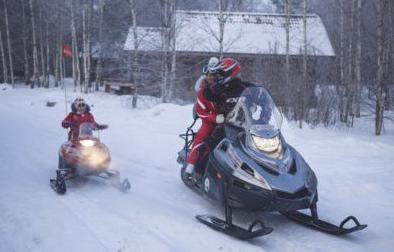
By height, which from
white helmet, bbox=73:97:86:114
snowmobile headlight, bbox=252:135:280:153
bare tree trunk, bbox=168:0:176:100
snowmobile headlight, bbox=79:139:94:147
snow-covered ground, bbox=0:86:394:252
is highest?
bare tree trunk, bbox=168:0:176:100

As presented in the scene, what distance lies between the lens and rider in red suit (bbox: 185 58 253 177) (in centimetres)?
563

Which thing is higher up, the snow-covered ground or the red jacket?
the red jacket

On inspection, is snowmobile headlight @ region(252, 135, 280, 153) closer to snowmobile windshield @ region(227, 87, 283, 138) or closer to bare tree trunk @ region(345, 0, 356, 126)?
snowmobile windshield @ region(227, 87, 283, 138)

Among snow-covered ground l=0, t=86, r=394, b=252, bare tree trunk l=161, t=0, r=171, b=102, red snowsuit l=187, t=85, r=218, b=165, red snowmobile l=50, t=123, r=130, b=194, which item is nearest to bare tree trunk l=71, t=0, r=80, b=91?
bare tree trunk l=161, t=0, r=171, b=102

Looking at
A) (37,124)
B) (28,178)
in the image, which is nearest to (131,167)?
(28,178)

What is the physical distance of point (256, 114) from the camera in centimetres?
520

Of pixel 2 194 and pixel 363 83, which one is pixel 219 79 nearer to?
pixel 2 194

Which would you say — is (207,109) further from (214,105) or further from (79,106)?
(79,106)

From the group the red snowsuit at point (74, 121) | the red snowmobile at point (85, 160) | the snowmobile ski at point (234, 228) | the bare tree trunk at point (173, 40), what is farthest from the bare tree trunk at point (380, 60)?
the snowmobile ski at point (234, 228)

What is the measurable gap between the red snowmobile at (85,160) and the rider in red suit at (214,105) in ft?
4.32

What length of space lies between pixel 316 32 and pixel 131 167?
20110 millimetres

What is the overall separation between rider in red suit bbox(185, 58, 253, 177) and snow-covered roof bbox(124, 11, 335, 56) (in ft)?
52.0

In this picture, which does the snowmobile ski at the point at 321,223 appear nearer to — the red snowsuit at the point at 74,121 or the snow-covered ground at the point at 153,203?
the snow-covered ground at the point at 153,203

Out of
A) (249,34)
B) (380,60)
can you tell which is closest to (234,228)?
(380,60)
